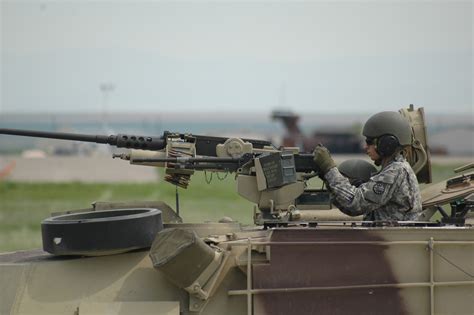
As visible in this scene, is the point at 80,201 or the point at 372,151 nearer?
the point at 372,151

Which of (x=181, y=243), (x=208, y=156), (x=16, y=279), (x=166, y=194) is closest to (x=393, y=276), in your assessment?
(x=181, y=243)

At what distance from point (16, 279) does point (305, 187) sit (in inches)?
98.8

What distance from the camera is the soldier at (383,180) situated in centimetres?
678

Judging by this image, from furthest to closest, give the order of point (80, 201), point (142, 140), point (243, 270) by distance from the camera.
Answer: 1. point (80, 201)
2. point (142, 140)
3. point (243, 270)

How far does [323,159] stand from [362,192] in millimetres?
427

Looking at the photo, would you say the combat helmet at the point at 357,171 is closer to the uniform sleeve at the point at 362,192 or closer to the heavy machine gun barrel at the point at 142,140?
the uniform sleeve at the point at 362,192

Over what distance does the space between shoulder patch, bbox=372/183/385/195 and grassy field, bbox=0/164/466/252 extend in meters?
10.9

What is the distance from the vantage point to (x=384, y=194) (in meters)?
6.82

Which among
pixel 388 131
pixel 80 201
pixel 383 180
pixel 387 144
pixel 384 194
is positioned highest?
pixel 388 131

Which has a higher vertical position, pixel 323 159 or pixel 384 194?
pixel 323 159

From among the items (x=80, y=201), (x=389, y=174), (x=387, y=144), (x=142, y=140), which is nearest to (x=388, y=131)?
(x=387, y=144)

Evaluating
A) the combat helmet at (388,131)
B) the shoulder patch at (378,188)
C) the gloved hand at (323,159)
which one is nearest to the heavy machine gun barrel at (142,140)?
the gloved hand at (323,159)

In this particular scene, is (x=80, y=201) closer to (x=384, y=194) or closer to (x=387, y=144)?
(x=387, y=144)

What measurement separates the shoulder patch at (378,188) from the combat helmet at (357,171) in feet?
2.53
